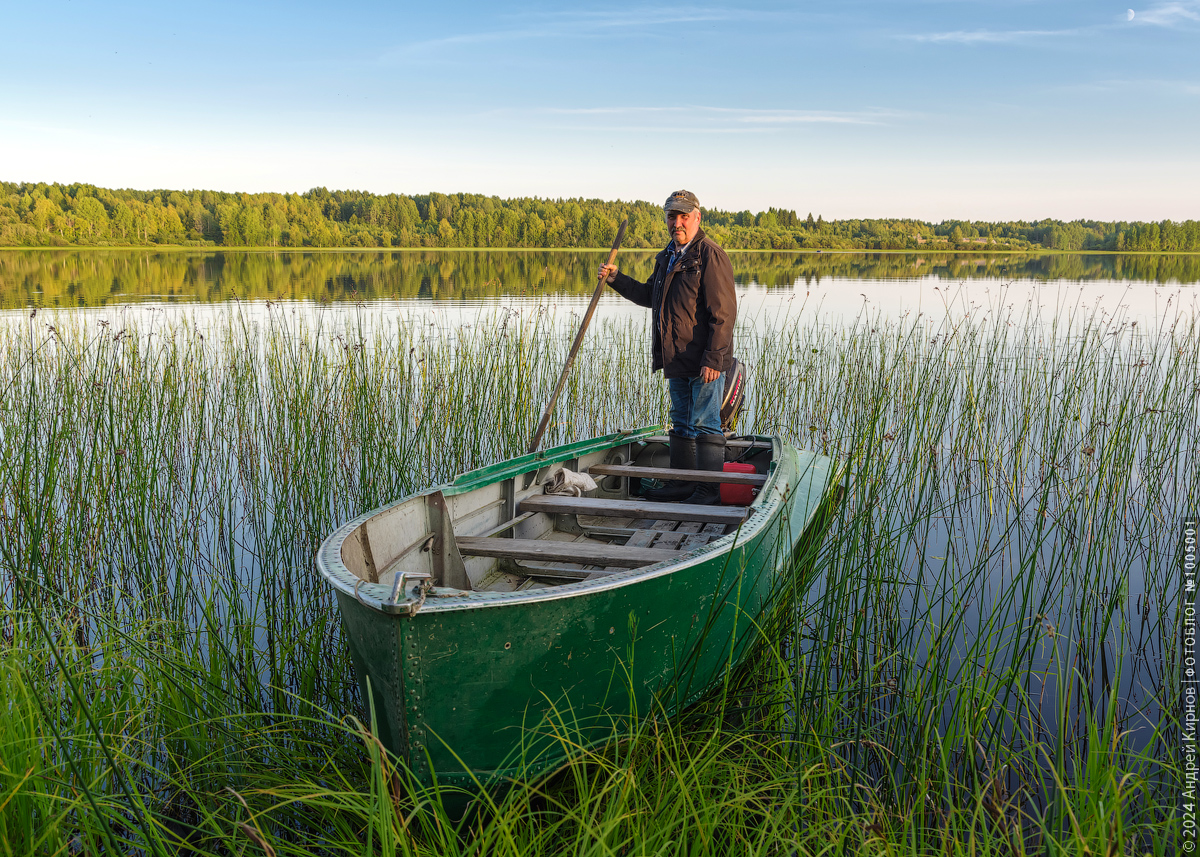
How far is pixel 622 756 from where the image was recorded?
2680 mm

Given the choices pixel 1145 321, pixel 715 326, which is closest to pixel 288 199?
pixel 1145 321

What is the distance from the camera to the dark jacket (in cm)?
451

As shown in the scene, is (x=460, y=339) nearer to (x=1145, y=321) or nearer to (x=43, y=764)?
(x=43, y=764)

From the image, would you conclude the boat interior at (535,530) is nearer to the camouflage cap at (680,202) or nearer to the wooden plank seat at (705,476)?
the wooden plank seat at (705,476)

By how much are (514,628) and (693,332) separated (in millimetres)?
2751

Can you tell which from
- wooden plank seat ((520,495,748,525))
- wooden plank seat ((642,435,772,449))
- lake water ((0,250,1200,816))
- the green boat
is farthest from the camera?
wooden plank seat ((642,435,772,449))

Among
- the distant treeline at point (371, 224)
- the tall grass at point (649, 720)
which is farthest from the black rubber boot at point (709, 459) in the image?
the distant treeline at point (371, 224)

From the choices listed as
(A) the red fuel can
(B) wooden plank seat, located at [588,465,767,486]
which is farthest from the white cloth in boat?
(A) the red fuel can

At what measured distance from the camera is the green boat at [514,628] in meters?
2.26

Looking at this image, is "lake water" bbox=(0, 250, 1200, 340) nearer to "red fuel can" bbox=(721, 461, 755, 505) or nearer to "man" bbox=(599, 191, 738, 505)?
"man" bbox=(599, 191, 738, 505)

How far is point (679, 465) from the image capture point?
4922mm

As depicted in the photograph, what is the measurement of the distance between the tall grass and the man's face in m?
1.47

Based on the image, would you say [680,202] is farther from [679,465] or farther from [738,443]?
[738,443]

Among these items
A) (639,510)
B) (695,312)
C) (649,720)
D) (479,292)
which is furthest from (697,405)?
(479,292)
